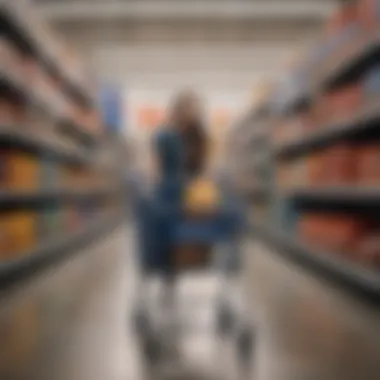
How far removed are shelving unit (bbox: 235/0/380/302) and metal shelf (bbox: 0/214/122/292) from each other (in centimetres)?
251

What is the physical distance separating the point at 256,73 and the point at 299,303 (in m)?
15.6

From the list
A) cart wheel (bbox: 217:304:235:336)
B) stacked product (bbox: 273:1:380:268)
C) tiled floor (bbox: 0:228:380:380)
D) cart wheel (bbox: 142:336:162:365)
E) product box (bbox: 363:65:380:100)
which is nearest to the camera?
tiled floor (bbox: 0:228:380:380)

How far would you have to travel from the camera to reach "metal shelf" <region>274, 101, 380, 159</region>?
571 cm

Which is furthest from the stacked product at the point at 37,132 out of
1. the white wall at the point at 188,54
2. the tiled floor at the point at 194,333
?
the white wall at the point at 188,54

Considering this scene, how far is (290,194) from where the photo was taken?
31.4 ft

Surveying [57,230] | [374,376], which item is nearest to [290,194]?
[57,230]

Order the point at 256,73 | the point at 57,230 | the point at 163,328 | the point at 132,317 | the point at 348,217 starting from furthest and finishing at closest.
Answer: the point at 256,73 → the point at 57,230 → the point at 348,217 → the point at 132,317 → the point at 163,328

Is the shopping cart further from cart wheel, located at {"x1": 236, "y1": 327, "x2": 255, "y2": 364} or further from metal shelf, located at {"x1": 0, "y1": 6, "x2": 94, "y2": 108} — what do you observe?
metal shelf, located at {"x1": 0, "y1": 6, "x2": 94, "y2": 108}

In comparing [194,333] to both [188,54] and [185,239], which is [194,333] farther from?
[188,54]

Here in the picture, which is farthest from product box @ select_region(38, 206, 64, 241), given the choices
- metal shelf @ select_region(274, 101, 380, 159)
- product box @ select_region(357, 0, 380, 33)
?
product box @ select_region(357, 0, 380, 33)

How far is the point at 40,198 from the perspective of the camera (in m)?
8.32

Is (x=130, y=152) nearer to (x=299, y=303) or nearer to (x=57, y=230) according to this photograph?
(x=57, y=230)

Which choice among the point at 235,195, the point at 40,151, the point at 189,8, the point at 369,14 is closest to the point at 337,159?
the point at 369,14

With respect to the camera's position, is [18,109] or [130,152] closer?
[18,109]
